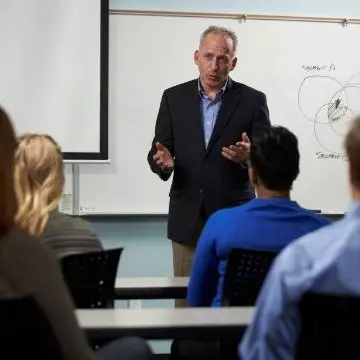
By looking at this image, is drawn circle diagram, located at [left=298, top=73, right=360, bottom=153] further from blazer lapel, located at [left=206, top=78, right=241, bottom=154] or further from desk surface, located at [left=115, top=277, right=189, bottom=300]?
desk surface, located at [left=115, top=277, right=189, bottom=300]

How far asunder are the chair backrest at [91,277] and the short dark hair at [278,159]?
56cm

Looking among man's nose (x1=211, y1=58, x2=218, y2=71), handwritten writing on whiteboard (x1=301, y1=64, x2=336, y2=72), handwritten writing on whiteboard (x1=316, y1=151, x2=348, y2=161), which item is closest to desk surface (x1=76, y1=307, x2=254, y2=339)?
man's nose (x1=211, y1=58, x2=218, y2=71)

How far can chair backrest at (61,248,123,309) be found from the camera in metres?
1.75

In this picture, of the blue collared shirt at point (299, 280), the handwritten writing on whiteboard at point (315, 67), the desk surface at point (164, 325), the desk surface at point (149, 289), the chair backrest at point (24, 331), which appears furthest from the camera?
the handwritten writing on whiteboard at point (315, 67)

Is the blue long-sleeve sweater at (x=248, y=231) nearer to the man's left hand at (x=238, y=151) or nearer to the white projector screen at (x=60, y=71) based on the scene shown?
the man's left hand at (x=238, y=151)

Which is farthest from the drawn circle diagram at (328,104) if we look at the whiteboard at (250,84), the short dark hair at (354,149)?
the short dark hair at (354,149)

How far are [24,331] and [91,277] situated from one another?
0.64m

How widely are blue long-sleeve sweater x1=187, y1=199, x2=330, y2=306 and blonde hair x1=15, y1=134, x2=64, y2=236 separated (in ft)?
1.73

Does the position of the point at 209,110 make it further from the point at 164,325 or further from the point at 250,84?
the point at 164,325

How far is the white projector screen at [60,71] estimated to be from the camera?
146 inches

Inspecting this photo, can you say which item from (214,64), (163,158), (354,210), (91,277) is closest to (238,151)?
(163,158)

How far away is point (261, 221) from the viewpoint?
1.96 meters

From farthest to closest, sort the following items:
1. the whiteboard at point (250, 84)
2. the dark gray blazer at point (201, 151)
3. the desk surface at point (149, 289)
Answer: the whiteboard at point (250, 84) < the dark gray blazer at point (201, 151) < the desk surface at point (149, 289)

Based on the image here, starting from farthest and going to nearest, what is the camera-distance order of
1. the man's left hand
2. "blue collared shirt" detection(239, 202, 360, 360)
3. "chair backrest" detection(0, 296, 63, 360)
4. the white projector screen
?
the white projector screen → the man's left hand → "blue collared shirt" detection(239, 202, 360, 360) → "chair backrest" detection(0, 296, 63, 360)
